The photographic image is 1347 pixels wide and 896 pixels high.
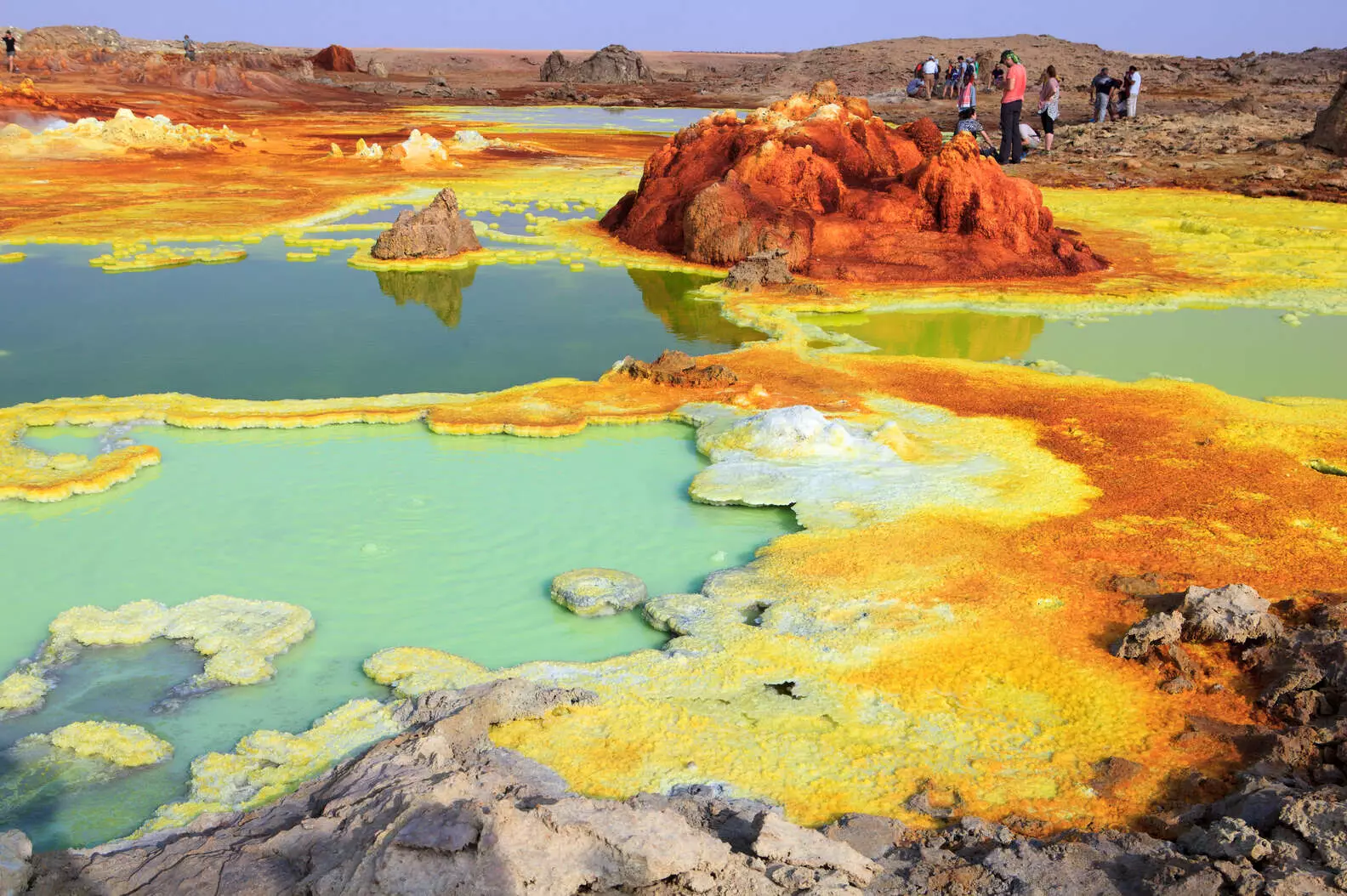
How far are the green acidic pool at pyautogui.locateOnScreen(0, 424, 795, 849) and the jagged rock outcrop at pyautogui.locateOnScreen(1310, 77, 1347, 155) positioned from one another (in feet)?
52.6

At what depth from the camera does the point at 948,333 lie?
9.13 meters

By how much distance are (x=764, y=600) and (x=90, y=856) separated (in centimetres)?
252

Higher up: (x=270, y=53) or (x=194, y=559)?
(x=270, y=53)

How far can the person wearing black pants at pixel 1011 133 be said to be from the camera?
17.1 meters

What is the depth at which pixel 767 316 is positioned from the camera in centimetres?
938

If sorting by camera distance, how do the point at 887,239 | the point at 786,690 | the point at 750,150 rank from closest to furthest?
the point at 786,690, the point at 887,239, the point at 750,150

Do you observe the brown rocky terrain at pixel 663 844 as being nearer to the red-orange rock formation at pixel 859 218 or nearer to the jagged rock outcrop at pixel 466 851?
the jagged rock outcrop at pixel 466 851

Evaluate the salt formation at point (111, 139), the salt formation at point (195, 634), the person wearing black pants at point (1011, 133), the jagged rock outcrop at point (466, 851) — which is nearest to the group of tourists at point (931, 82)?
the person wearing black pants at point (1011, 133)

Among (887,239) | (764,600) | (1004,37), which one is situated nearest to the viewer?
(764,600)

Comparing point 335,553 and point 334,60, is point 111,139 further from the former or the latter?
point 334,60

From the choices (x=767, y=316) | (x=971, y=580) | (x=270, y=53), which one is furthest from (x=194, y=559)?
(x=270, y=53)

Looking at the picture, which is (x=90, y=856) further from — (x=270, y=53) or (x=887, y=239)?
(x=270, y=53)

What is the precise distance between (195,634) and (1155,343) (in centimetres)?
732

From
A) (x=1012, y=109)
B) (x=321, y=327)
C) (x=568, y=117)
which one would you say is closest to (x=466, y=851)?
(x=321, y=327)
